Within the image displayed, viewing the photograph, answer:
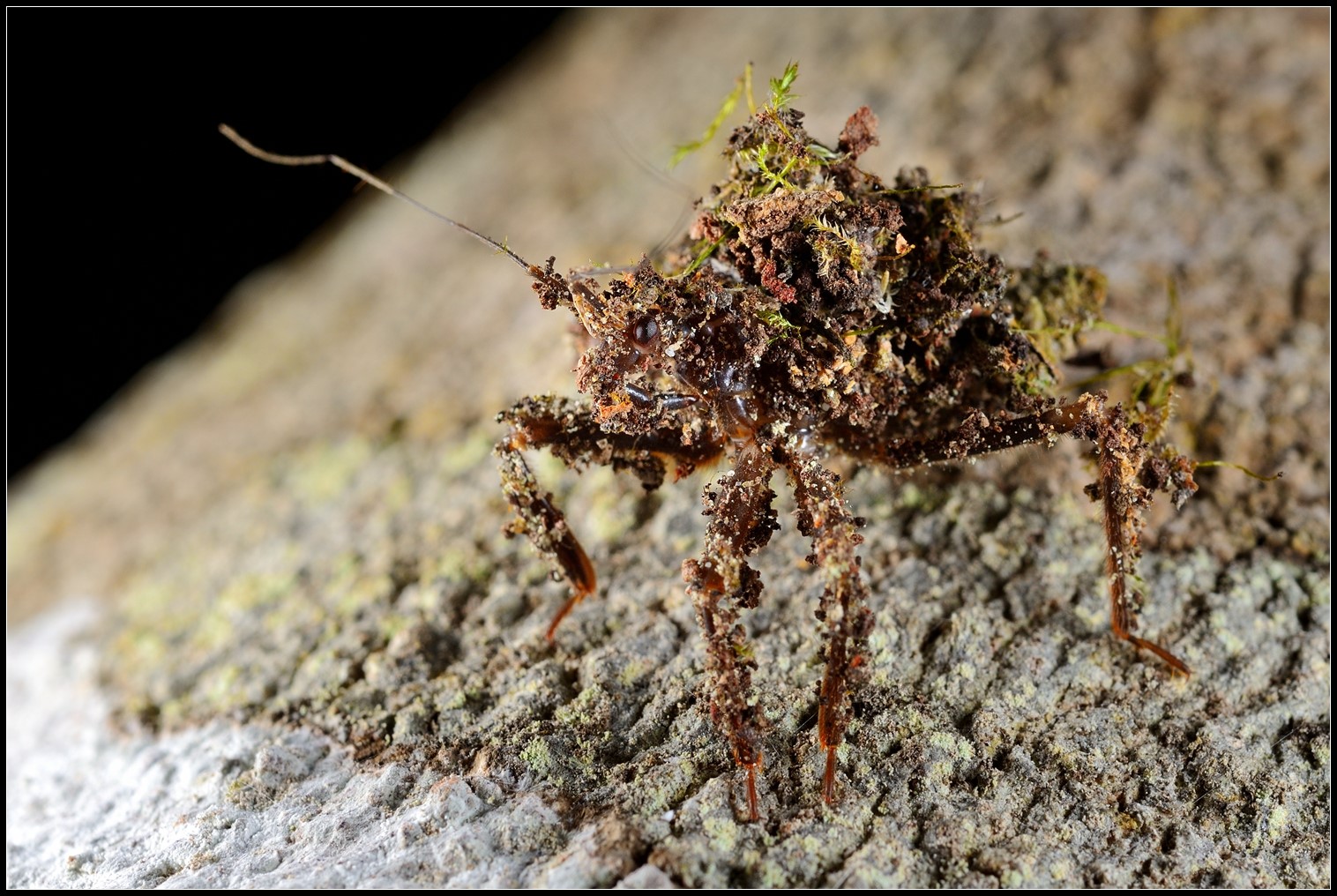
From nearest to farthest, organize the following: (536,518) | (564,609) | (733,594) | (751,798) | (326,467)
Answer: (751,798) → (733,594) → (536,518) → (564,609) → (326,467)

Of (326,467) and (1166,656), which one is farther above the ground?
(326,467)

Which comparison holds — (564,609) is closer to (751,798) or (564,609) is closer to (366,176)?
(751,798)

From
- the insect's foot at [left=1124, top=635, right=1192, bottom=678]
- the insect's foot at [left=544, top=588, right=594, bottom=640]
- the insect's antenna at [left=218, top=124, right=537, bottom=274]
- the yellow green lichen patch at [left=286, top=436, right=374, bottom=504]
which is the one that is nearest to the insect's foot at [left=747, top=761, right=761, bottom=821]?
the insect's foot at [left=544, top=588, right=594, bottom=640]

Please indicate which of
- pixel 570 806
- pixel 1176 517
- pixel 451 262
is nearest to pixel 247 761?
pixel 570 806

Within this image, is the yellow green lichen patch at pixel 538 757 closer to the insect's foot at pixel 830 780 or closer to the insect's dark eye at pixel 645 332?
the insect's foot at pixel 830 780

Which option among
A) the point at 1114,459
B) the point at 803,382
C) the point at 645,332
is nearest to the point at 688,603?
the point at 803,382

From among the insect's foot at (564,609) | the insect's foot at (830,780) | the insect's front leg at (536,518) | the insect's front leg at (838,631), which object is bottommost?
the insect's foot at (830,780)

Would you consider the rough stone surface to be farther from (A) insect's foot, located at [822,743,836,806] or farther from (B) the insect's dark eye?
(B) the insect's dark eye

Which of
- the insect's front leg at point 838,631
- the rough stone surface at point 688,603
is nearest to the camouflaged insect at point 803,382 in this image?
the insect's front leg at point 838,631
